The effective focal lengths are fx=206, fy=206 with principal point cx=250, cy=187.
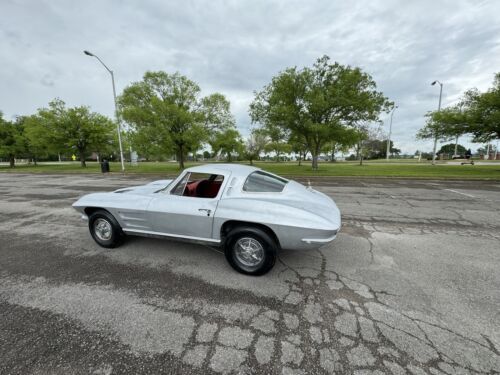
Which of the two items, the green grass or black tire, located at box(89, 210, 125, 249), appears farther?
the green grass

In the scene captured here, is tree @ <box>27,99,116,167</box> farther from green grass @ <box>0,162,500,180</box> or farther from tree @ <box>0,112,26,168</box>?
tree @ <box>0,112,26,168</box>

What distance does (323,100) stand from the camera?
15953mm

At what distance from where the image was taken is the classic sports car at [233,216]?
2725 mm

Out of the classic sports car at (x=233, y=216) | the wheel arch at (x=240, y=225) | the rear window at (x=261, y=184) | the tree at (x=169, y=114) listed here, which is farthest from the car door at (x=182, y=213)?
the tree at (x=169, y=114)

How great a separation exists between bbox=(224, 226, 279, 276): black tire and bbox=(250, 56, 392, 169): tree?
15.5 m

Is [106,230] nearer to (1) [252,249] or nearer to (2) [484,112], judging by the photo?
(1) [252,249]

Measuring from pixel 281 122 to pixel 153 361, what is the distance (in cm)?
1865

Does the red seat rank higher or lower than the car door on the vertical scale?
higher

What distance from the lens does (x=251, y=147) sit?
1617 inches

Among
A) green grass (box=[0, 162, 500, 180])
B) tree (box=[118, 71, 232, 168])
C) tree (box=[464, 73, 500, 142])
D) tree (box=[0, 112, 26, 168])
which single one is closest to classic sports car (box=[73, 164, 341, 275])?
green grass (box=[0, 162, 500, 180])

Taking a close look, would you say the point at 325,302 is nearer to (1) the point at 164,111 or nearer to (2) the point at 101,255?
(2) the point at 101,255

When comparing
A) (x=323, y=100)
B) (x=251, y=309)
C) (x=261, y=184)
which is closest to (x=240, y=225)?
(x=261, y=184)

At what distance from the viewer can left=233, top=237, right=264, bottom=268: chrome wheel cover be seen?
2916 millimetres

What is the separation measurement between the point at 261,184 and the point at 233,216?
77 cm
